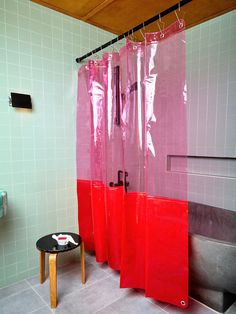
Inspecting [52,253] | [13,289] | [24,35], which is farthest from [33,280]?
[24,35]

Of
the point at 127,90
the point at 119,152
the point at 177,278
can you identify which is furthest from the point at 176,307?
the point at 127,90

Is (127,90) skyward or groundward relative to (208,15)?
groundward

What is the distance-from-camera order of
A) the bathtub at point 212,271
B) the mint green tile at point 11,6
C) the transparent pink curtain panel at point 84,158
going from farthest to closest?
the transparent pink curtain panel at point 84,158 → the mint green tile at point 11,6 → the bathtub at point 212,271

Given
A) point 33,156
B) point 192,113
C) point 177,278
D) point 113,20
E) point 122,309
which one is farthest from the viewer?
point 192,113

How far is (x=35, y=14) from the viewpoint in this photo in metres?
1.86

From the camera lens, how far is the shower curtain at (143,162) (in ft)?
4.63

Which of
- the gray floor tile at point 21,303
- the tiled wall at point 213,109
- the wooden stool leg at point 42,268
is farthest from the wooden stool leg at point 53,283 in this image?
the tiled wall at point 213,109

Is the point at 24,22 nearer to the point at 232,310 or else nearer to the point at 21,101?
the point at 21,101

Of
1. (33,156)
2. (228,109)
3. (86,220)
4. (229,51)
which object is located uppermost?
(229,51)

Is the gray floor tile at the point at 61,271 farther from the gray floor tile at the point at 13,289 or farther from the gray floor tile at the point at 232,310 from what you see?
the gray floor tile at the point at 232,310

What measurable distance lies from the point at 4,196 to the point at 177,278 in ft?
4.41

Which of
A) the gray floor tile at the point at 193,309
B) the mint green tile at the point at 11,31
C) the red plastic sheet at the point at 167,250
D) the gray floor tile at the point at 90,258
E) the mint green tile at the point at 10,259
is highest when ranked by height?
the mint green tile at the point at 11,31

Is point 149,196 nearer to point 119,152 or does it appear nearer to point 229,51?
point 119,152

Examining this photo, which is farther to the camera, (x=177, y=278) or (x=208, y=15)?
(x=208, y=15)
